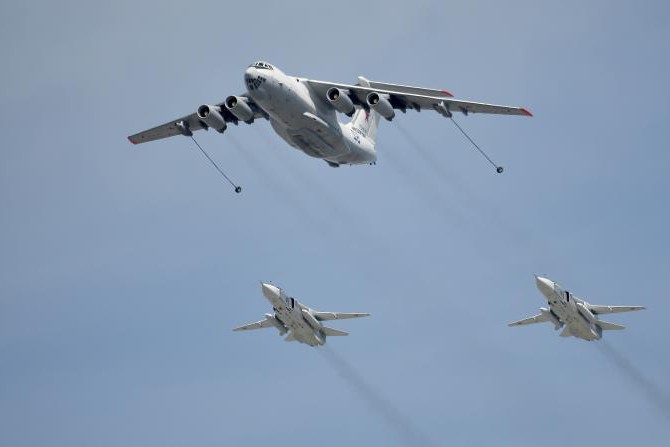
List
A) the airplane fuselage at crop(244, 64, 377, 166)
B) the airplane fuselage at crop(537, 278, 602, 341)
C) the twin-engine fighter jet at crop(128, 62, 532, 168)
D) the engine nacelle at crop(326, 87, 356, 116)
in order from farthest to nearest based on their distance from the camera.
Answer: the airplane fuselage at crop(537, 278, 602, 341) < the engine nacelle at crop(326, 87, 356, 116) < the twin-engine fighter jet at crop(128, 62, 532, 168) < the airplane fuselage at crop(244, 64, 377, 166)

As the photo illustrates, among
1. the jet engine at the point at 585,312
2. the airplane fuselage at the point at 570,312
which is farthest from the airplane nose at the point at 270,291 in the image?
the jet engine at the point at 585,312

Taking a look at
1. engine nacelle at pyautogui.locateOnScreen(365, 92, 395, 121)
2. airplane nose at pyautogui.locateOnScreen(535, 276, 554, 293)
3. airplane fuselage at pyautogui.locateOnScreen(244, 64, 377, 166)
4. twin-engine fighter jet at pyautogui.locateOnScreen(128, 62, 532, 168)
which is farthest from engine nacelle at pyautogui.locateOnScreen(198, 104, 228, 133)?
airplane nose at pyautogui.locateOnScreen(535, 276, 554, 293)

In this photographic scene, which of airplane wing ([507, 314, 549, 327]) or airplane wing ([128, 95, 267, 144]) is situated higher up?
airplane wing ([128, 95, 267, 144])

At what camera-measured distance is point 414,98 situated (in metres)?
60.8

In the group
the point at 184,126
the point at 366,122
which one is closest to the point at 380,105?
the point at 366,122

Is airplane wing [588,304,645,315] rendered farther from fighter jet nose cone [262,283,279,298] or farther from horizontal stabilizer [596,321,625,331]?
fighter jet nose cone [262,283,279,298]

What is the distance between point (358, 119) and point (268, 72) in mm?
7594

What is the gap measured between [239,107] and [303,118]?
416 centimetres

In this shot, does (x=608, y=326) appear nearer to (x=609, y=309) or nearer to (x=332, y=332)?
(x=609, y=309)

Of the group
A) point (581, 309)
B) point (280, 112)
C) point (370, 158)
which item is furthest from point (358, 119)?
point (581, 309)

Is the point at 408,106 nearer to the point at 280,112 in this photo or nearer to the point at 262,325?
the point at 280,112

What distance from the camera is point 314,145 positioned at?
60.9 m

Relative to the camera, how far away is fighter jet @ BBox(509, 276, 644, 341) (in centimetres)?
6350

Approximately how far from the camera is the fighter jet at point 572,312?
2500 inches
